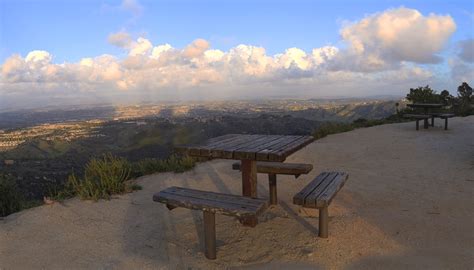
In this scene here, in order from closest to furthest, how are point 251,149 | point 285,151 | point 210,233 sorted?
point 210,233, point 285,151, point 251,149

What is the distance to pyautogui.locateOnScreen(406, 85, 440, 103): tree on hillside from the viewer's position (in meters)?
18.6

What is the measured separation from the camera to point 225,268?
3324 mm

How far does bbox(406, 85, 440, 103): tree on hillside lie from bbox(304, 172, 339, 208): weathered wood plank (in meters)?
16.0

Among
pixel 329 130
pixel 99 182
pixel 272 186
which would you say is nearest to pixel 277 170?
pixel 272 186

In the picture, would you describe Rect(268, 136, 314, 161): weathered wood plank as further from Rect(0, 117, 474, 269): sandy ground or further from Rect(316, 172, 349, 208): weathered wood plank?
Rect(0, 117, 474, 269): sandy ground

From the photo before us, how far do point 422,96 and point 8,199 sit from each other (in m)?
18.4

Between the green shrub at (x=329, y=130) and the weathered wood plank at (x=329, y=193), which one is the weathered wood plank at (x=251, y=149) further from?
the green shrub at (x=329, y=130)

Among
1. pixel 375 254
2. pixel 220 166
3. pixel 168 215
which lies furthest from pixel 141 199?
pixel 375 254

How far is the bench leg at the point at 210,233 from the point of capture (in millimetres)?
3400

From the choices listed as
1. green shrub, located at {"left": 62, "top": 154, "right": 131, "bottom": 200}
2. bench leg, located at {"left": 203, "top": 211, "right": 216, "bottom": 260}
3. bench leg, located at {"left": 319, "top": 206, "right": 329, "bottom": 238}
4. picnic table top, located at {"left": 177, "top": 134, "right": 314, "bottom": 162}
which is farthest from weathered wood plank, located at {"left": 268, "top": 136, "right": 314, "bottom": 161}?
green shrub, located at {"left": 62, "top": 154, "right": 131, "bottom": 200}

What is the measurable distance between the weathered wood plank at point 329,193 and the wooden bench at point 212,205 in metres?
0.51

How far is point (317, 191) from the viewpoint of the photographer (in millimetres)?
3836

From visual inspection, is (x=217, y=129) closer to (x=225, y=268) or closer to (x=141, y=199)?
(x=141, y=199)

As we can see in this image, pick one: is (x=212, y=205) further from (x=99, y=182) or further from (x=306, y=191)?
(x=99, y=182)
